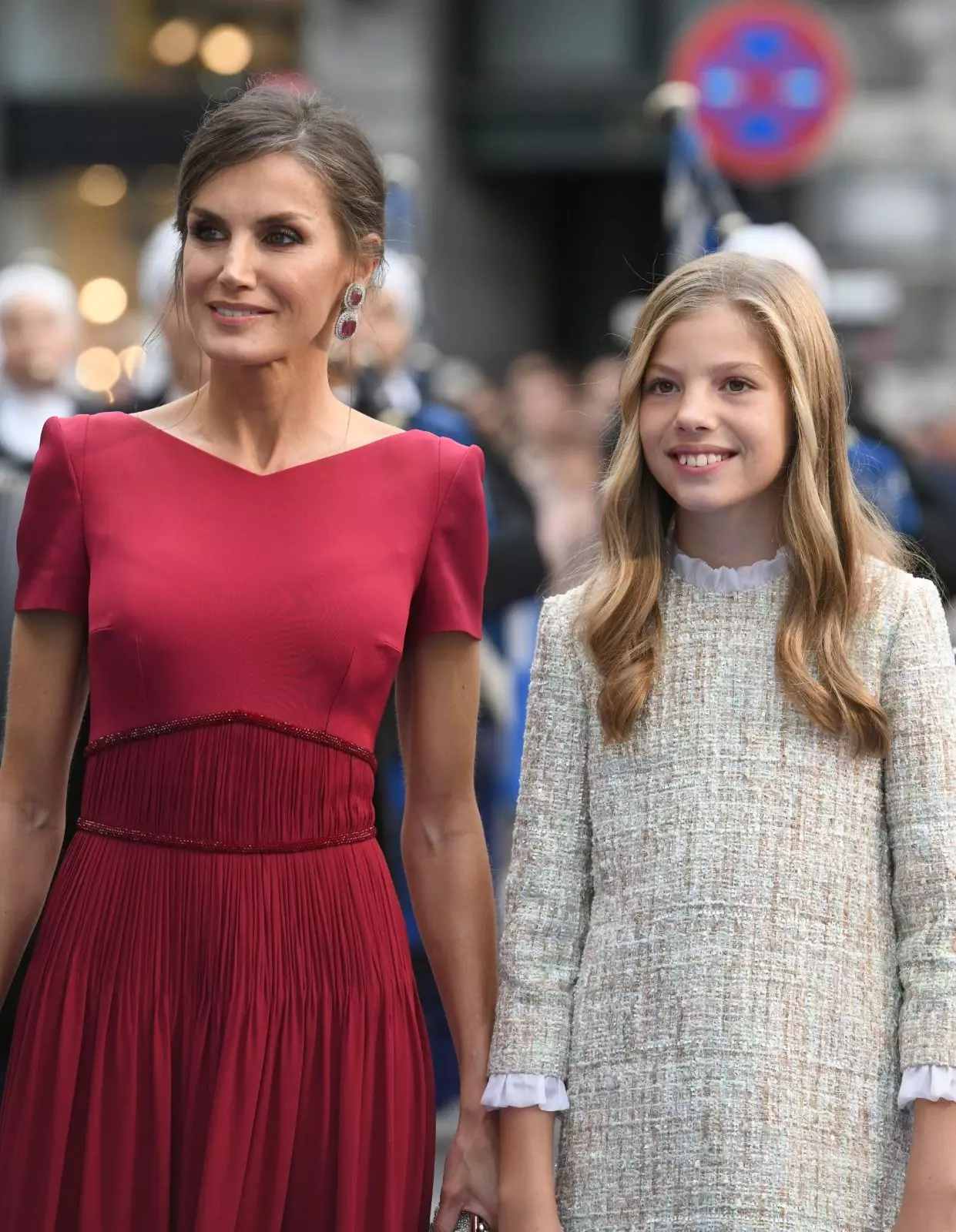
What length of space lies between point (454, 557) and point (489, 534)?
97.0 inches

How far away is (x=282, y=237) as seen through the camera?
3283 mm

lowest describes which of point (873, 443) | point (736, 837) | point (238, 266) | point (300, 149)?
point (736, 837)

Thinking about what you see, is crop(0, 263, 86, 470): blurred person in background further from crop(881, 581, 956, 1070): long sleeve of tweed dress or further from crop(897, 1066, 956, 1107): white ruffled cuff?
crop(897, 1066, 956, 1107): white ruffled cuff

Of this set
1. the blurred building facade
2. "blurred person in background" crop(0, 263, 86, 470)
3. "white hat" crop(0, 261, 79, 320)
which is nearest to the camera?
"blurred person in background" crop(0, 263, 86, 470)

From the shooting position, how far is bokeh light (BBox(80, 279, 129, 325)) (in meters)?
17.2

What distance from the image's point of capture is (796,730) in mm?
3199

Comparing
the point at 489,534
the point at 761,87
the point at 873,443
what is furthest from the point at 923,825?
the point at 761,87

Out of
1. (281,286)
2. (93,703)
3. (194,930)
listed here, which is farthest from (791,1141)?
(281,286)

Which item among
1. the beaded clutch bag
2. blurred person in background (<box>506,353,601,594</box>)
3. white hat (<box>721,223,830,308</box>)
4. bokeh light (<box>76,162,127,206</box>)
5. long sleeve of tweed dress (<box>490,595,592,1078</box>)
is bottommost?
the beaded clutch bag

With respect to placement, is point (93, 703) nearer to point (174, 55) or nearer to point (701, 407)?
point (701, 407)

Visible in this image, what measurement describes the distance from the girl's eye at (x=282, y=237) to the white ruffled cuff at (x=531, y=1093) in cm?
118

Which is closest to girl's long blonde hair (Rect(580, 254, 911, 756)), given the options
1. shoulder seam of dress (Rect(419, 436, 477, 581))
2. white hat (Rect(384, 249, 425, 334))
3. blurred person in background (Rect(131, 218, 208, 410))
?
shoulder seam of dress (Rect(419, 436, 477, 581))

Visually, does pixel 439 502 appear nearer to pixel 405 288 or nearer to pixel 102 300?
pixel 405 288

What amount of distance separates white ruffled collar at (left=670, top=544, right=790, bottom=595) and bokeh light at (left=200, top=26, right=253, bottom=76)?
15877 mm
